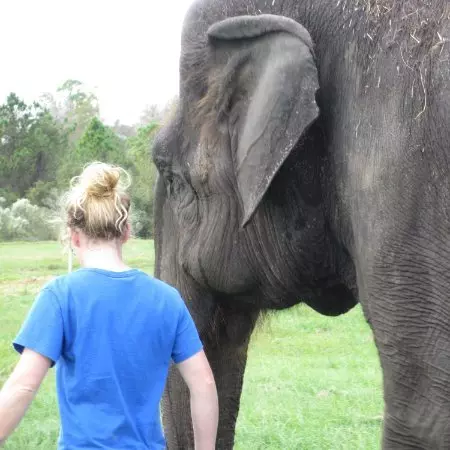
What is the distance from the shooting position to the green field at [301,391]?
620 centimetres

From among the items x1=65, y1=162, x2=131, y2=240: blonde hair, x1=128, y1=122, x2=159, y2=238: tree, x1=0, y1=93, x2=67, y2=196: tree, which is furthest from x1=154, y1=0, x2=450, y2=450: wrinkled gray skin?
x1=0, y1=93, x2=67, y2=196: tree

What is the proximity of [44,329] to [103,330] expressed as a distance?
0.53 feet

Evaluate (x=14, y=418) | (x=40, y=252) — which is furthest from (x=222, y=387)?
(x=40, y=252)

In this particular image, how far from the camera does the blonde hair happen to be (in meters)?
2.69

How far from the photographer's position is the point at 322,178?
308cm

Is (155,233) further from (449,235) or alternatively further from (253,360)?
(253,360)

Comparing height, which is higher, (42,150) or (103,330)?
(103,330)

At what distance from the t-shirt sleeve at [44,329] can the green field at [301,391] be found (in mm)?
1617

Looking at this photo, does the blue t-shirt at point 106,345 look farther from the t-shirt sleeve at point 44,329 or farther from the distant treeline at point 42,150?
the distant treeline at point 42,150

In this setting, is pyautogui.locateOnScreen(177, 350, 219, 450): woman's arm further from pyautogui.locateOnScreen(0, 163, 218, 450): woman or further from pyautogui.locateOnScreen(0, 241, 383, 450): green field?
pyautogui.locateOnScreen(0, 241, 383, 450): green field

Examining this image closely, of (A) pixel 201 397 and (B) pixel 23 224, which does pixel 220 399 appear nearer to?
(A) pixel 201 397

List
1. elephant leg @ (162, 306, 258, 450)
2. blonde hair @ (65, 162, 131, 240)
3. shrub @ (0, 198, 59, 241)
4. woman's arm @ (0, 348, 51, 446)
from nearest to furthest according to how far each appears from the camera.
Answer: woman's arm @ (0, 348, 51, 446) < blonde hair @ (65, 162, 131, 240) < elephant leg @ (162, 306, 258, 450) < shrub @ (0, 198, 59, 241)

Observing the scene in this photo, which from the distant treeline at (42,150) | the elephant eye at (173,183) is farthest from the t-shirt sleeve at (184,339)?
the distant treeline at (42,150)

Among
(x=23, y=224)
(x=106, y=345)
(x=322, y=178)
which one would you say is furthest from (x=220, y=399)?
(x=23, y=224)
